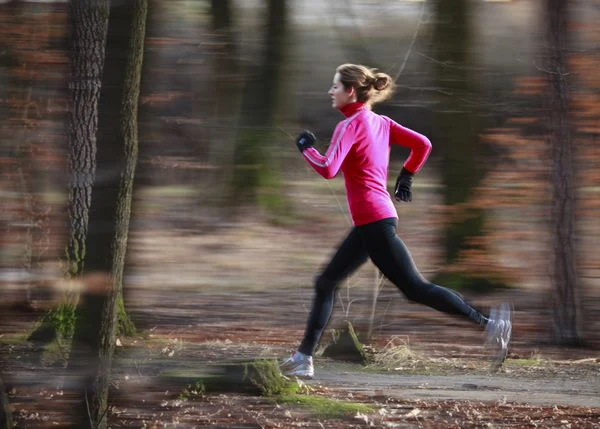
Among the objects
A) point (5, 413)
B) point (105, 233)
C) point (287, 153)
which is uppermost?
point (105, 233)

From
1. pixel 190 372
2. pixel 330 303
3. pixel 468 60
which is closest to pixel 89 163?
pixel 330 303

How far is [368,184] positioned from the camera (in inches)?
236

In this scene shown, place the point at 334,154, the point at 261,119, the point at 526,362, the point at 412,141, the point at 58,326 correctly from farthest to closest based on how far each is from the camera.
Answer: the point at 261,119
the point at 526,362
the point at 58,326
the point at 412,141
the point at 334,154

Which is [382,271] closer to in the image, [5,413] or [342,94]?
[342,94]

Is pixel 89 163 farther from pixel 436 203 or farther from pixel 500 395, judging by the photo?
pixel 436 203

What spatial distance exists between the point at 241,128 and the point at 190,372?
8861 millimetres

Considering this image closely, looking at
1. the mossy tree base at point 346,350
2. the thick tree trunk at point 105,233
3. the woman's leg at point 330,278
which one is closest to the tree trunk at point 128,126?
the thick tree trunk at point 105,233

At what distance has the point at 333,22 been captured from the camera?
444 inches

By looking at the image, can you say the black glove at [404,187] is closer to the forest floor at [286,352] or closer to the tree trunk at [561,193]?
the forest floor at [286,352]

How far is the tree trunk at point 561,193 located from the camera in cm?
978

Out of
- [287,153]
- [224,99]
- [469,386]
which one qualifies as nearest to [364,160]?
[469,386]

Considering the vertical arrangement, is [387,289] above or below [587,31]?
below

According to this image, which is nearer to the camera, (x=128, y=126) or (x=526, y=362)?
(x=128, y=126)

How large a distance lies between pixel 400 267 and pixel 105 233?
222 centimetres
